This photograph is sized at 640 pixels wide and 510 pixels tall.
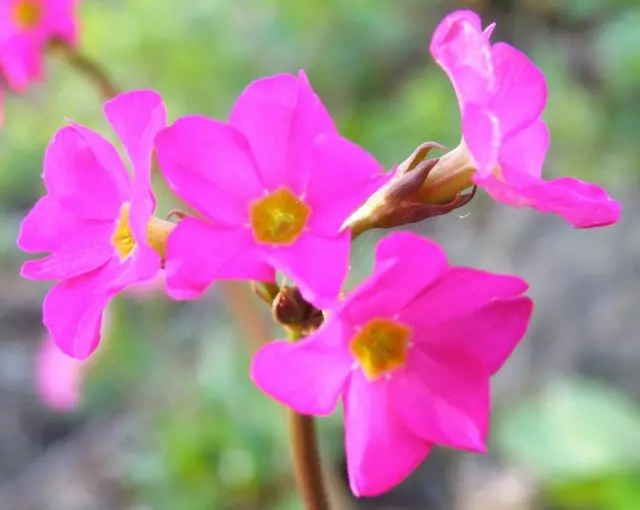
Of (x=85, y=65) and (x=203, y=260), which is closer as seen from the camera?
(x=203, y=260)

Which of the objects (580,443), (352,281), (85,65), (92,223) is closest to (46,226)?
(92,223)

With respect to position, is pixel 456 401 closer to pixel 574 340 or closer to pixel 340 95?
pixel 574 340

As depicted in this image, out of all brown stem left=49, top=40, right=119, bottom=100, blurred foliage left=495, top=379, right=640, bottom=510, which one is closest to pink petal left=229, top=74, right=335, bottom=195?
brown stem left=49, top=40, right=119, bottom=100

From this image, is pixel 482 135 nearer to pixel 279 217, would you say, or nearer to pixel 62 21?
pixel 279 217

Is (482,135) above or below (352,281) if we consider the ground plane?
above

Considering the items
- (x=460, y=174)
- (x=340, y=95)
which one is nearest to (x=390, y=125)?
(x=340, y=95)

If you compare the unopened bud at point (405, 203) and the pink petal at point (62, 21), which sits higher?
the unopened bud at point (405, 203)

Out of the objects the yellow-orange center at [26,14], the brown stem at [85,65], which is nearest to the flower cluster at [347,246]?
the brown stem at [85,65]

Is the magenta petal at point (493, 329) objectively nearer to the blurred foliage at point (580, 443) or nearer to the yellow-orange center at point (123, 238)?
the yellow-orange center at point (123, 238)
